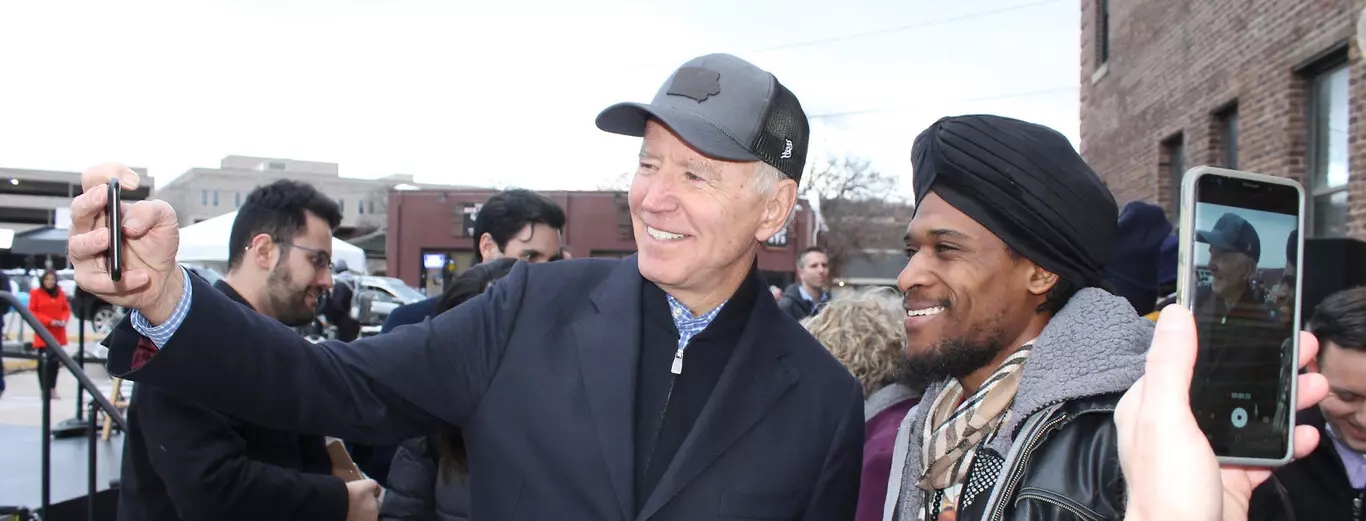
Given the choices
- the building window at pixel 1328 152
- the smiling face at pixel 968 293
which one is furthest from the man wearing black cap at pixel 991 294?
the building window at pixel 1328 152

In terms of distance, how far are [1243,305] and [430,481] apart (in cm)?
240

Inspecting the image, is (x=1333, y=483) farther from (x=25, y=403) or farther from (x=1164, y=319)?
(x=25, y=403)

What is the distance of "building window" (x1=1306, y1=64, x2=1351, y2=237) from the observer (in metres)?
7.39

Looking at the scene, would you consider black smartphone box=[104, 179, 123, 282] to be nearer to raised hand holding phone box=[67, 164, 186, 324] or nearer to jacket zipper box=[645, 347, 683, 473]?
raised hand holding phone box=[67, 164, 186, 324]

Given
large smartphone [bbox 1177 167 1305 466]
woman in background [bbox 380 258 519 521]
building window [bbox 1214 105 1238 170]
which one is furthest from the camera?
building window [bbox 1214 105 1238 170]

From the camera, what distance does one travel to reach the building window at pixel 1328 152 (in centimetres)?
739

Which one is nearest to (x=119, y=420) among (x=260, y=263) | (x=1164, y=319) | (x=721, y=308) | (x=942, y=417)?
(x=260, y=263)

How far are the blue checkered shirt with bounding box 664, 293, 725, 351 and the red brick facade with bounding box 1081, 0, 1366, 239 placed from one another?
6779 millimetres

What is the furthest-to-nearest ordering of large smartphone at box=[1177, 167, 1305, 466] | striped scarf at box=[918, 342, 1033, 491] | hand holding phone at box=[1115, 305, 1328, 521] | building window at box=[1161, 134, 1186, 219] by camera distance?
1. building window at box=[1161, 134, 1186, 219]
2. striped scarf at box=[918, 342, 1033, 491]
3. large smartphone at box=[1177, 167, 1305, 466]
4. hand holding phone at box=[1115, 305, 1328, 521]

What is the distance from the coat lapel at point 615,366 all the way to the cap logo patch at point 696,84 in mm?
435

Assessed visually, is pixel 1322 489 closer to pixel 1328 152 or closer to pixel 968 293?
pixel 968 293

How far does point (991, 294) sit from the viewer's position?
6.11 ft

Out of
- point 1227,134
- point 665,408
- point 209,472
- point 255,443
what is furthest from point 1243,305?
point 1227,134

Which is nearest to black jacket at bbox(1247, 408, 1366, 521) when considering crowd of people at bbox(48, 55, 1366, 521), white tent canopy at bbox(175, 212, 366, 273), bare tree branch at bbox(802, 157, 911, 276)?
crowd of people at bbox(48, 55, 1366, 521)
